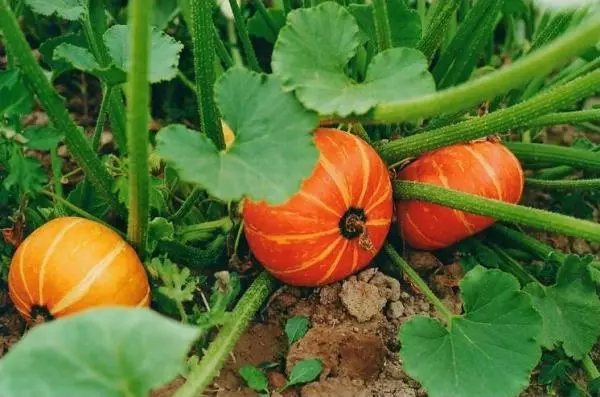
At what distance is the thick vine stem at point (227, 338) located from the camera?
190 cm

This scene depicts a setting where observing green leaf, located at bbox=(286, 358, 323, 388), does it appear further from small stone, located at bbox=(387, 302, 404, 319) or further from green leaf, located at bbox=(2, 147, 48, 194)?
green leaf, located at bbox=(2, 147, 48, 194)

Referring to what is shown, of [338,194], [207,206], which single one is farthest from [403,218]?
[207,206]

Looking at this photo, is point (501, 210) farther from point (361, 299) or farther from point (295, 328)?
point (295, 328)

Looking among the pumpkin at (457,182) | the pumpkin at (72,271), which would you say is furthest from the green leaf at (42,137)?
the pumpkin at (457,182)

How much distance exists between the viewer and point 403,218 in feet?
8.21

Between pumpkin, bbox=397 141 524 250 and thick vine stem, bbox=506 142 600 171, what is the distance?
Result: 10 cm

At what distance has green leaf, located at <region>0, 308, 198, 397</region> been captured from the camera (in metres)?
1.33

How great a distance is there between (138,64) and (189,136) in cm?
20

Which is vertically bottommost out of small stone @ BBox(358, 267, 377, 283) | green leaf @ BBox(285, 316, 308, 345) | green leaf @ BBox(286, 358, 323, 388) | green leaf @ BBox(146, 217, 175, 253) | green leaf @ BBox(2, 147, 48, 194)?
green leaf @ BBox(286, 358, 323, 388)

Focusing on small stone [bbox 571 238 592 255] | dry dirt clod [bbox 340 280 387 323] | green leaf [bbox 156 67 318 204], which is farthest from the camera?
small stone [bbox 571 238 592 255]

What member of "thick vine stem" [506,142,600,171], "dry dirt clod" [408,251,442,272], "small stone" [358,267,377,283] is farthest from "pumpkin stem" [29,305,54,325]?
"thick vine stem" [506,142,600,171]

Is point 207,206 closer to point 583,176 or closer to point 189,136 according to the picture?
point 189,136

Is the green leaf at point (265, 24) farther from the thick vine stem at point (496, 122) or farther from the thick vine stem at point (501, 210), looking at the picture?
the thick vine stem at point (501, 210)

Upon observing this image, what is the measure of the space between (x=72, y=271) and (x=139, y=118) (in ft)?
1.60
